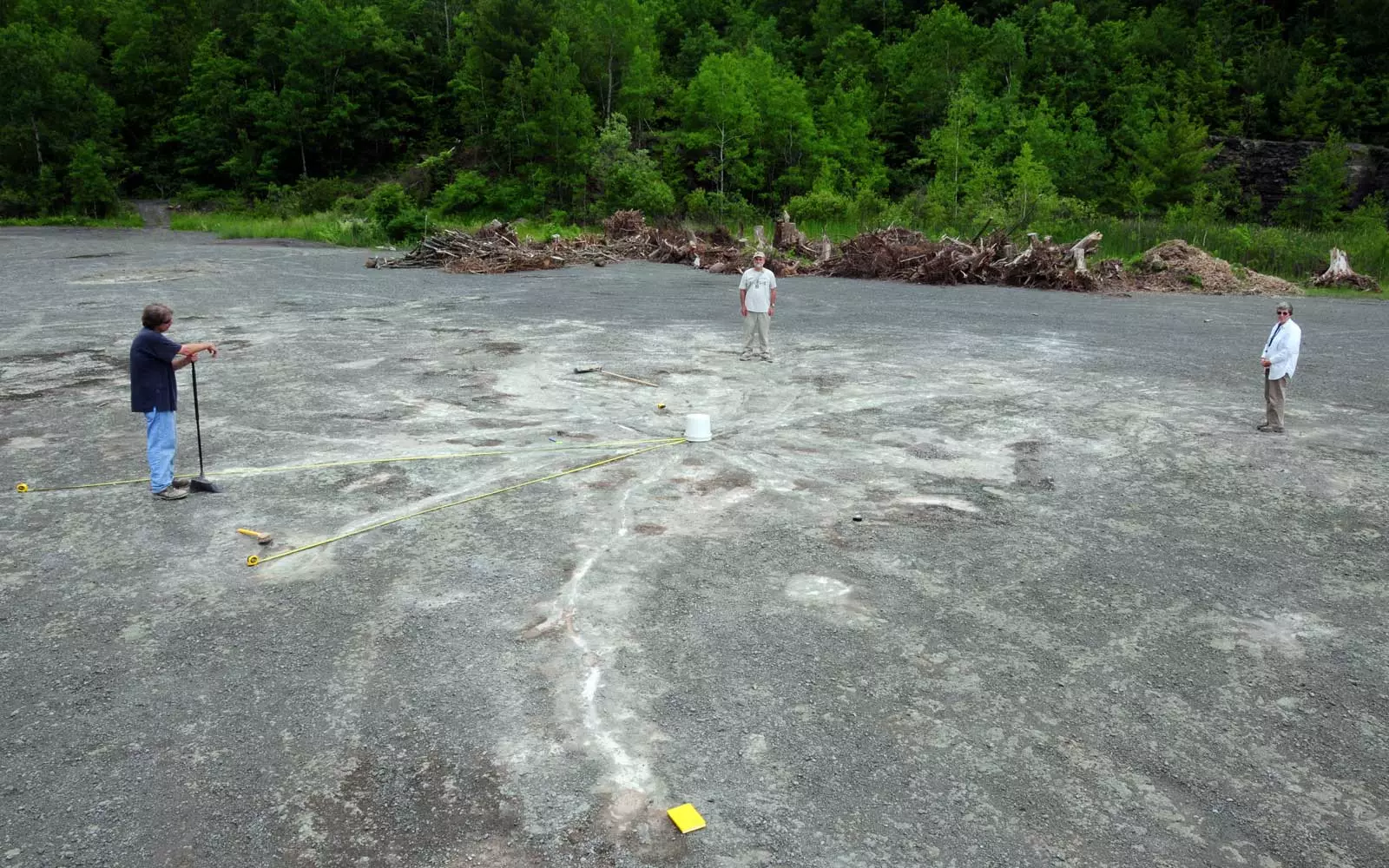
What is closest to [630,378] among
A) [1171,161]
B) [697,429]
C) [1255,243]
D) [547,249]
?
[697,429]

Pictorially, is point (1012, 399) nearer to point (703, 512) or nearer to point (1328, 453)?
point (1328, 453)

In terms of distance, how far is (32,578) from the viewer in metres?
6.96

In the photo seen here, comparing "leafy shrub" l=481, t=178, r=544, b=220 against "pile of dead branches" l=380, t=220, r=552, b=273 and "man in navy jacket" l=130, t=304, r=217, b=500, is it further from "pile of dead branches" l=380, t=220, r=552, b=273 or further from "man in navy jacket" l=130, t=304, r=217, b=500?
"man in navy jacket" l=130, t=304, r=217, b=500

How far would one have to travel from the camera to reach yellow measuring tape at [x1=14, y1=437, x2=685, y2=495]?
890 cm

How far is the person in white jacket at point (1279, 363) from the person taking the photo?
35.2 feet

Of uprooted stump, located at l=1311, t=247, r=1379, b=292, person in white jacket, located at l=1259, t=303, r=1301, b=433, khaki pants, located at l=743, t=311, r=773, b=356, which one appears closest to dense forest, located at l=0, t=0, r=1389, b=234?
uprooted stump, located at l=1311, t=247, r=1379, b=292

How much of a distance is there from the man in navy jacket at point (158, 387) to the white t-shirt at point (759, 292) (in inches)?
317

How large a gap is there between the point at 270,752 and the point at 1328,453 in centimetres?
1029

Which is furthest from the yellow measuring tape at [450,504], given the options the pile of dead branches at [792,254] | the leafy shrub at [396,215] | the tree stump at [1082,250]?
the leafy shrub at [396,215]

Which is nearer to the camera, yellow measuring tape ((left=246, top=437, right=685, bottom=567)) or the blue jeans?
yellow measuring tape ((left=246, top=437, right=685, bottom=567))

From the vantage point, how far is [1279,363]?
10.8m

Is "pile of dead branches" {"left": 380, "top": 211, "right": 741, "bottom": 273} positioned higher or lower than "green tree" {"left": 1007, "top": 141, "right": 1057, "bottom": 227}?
lower

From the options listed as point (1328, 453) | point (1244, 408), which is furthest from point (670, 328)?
point (1328, 453)

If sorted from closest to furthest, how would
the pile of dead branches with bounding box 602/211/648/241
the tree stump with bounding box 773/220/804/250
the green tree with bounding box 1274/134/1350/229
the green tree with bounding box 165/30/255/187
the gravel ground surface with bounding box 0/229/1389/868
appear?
1. the gravel ground surface with bounding box 0/229/1389/868
2. the tree stump with bounding box 773/220/804/250
3. the pile of dead branches with bounding box 602/211/648/241
4. the green tree with bounding box 1274/134/1350/229
5. the green tree with bounding box 165/30/255/187
